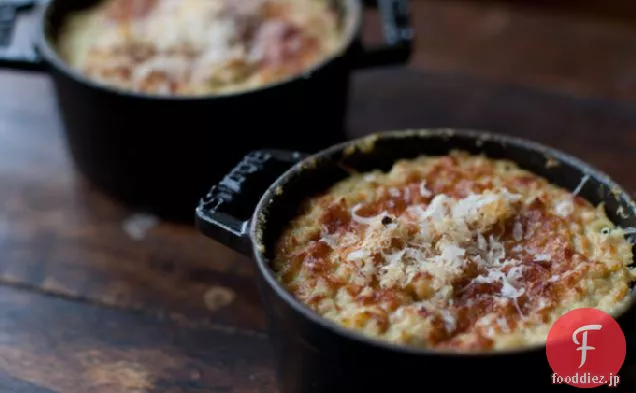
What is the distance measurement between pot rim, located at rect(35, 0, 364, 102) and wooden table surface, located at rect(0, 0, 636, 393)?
23cm

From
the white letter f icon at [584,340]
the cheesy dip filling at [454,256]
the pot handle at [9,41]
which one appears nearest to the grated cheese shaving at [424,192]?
the cheesy dip filling at [454,256]

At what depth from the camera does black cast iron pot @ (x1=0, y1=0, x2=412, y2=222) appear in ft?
4.09

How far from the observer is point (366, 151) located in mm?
1104

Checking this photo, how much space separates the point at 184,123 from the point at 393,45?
379 mm

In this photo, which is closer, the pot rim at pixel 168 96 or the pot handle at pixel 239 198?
the pot handle at pixel 239 198

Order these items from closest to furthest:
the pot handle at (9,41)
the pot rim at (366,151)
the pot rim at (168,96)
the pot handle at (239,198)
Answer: the pot rim at (366,151)
the pot handle at (239,198)
the pot rim at (168,96)
the pot handle at (9,41)

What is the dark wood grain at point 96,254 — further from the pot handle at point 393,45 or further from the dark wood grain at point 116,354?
the pot handle at point 393,45

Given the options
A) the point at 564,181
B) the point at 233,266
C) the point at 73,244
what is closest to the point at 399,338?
the point at 564,181

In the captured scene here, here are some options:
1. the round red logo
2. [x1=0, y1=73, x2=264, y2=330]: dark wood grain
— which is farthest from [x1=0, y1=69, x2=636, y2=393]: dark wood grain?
the round red logo

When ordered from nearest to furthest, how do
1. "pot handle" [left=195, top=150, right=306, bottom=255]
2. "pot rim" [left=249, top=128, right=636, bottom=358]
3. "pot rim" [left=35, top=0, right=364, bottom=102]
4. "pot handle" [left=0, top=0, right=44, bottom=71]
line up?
1. "pot rim" [left=249, top=128, right=636, bottom=358]
2. "pot handle" [left=195, top=150, right=306, bottom=255]
3. "pot rim" [left=35, top=0, right=364, bottom=102]
4. "pot handle" [left=0, top=0, right=44, bottom=71]

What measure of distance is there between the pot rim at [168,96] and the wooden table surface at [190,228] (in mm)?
231

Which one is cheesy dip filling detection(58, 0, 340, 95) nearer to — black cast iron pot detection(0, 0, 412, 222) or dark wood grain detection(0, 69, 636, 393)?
black cast iron pot detection(0, 0, 412, 222)

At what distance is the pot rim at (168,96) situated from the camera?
123 centimetres

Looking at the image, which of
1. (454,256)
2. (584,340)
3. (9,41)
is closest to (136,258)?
(9,41)
